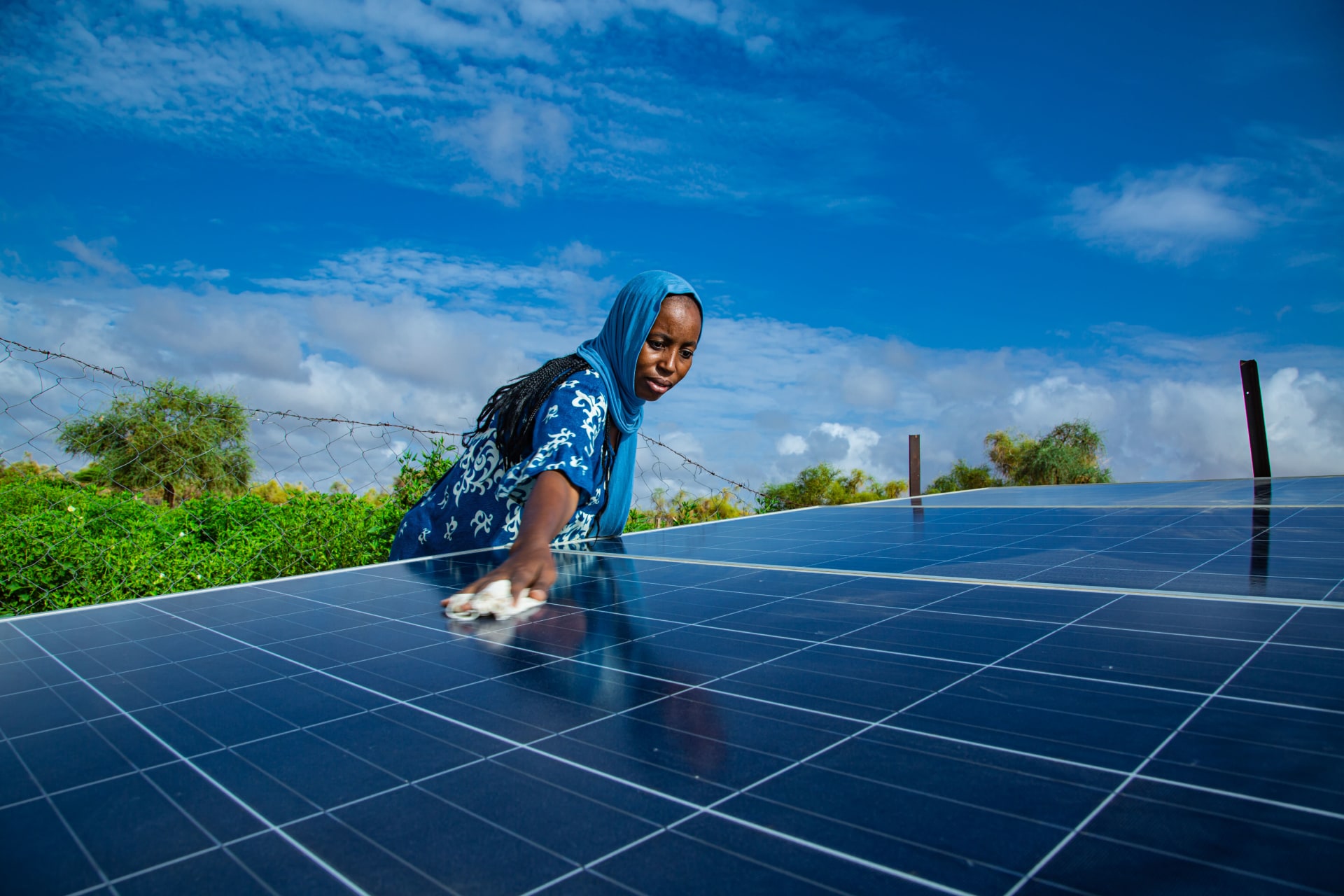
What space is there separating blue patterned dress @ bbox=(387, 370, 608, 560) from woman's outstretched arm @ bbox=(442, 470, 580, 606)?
0.23 feet

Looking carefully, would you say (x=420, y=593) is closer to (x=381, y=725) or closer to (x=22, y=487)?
(x=381, y=725)

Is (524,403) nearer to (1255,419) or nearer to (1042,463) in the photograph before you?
(1255,419)

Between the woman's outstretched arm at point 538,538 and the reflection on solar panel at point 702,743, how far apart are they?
0.23 metres

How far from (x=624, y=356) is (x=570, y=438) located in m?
0.69

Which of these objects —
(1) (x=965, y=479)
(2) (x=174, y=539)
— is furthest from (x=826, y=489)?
(2) (x=174, y=539)

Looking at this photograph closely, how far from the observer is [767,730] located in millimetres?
1168

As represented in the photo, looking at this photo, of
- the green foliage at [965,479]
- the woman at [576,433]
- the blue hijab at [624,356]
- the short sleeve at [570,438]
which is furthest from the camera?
the green foliage at [965,479]

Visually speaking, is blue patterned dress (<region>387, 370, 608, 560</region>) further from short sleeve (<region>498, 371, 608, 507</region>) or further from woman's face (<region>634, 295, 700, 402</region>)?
woman's face (<region>634, 295, 700, 402</region>)

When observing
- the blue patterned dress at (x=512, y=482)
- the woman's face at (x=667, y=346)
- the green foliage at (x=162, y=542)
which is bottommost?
the green foliage at (x=162, y=542)

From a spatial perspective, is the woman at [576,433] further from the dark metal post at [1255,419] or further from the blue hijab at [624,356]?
the dark metal post at [1255,419]

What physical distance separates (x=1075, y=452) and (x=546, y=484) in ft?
74.1

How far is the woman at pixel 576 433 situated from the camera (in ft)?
11.1

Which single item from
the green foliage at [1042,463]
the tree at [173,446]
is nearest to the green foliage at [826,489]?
the green foliage at [1042,463]

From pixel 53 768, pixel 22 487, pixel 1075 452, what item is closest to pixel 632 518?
pixel 22 487
